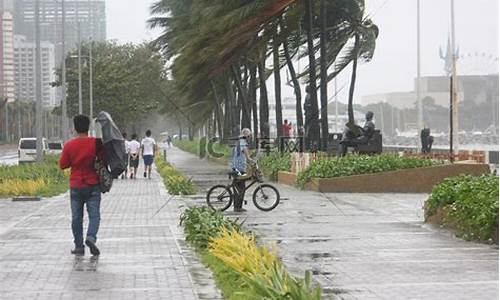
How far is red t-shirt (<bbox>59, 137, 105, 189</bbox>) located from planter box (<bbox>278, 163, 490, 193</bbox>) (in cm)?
1160

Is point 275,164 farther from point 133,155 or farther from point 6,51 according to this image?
point 6,51

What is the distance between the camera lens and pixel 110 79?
6225cm

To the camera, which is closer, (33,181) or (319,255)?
(319,255)

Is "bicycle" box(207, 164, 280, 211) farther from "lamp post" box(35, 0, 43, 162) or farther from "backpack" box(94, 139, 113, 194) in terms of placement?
"lamp post" box(35, 0, 43, 162)

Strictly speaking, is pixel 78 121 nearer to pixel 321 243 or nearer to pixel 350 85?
pixel 321 243

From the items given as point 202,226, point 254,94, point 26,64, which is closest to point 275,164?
point 202,226

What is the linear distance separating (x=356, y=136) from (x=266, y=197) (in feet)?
36.9

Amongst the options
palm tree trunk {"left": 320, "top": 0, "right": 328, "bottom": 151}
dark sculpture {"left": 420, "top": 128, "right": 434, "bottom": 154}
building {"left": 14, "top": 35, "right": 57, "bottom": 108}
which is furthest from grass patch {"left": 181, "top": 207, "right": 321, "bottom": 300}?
building {"left": 14, "top": 35, "right": 57, "bottom": 108}

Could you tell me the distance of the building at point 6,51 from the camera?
5227cm

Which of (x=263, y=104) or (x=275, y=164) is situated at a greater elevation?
(x=263, y=104)

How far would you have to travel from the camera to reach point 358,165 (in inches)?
873

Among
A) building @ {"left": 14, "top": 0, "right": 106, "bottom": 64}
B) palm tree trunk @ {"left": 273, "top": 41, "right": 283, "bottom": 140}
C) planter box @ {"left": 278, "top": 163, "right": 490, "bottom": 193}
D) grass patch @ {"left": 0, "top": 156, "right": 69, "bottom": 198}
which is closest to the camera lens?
planter box @ {"left": 278, "top": 163, "right": 490, "bottom": 193}

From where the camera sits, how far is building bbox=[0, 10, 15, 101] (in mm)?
52269

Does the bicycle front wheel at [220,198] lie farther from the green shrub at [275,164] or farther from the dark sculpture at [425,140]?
the dark sculpture at [425,140]
